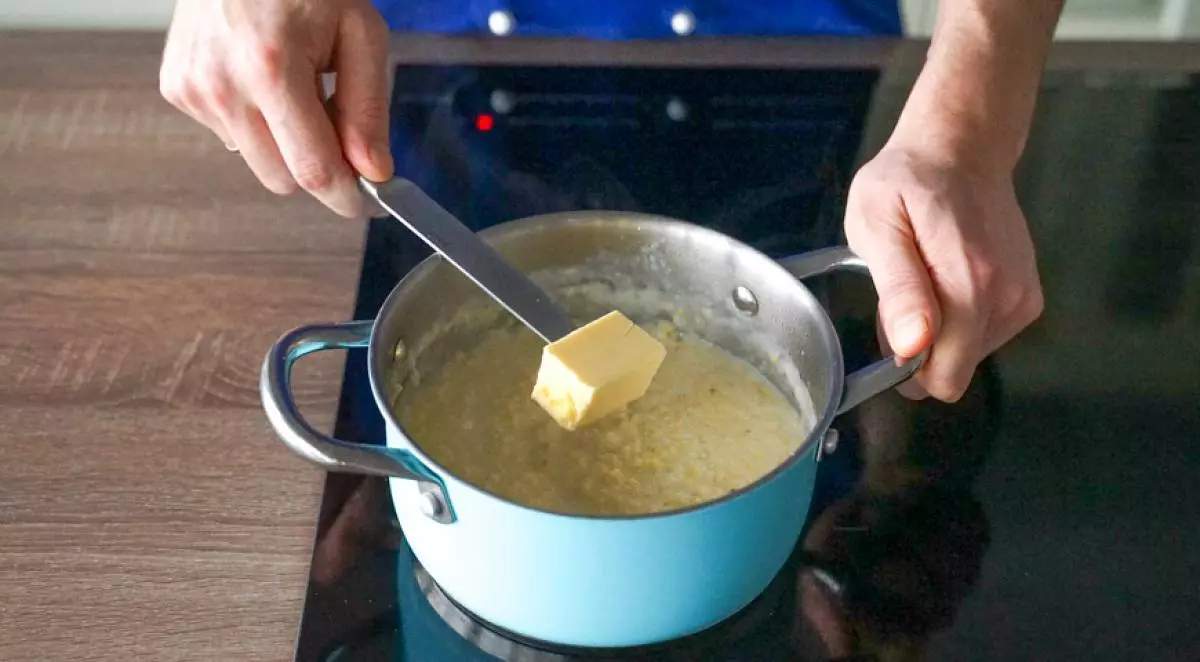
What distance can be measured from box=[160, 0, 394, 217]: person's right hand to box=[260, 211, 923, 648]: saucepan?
9 cm

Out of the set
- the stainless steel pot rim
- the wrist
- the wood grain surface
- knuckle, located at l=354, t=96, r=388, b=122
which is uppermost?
the wrist

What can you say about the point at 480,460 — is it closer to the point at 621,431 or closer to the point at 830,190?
the point at 621,431

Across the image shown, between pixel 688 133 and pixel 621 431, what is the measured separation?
15.4 inches

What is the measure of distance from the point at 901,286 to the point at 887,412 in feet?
0.53

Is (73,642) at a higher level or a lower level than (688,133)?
lower

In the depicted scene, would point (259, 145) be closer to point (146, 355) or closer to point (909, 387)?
point (146, 355)

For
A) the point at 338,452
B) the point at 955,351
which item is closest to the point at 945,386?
the point at 955,351

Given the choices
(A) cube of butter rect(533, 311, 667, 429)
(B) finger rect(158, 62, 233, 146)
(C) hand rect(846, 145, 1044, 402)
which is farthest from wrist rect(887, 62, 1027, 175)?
(B) finger rect(158, 62, 233, 146)

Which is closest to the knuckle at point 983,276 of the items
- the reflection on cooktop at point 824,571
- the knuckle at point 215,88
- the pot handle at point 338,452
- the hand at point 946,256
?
the hand at point 946,256

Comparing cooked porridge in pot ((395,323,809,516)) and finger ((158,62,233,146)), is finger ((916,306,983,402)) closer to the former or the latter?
cooked porridge in pot ((395,323,809,516))

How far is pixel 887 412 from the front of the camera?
0.77 meters

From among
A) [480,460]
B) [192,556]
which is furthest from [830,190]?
[192,556]

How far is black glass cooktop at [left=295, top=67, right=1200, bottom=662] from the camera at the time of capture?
64cm

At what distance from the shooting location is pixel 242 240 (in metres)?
0.90
